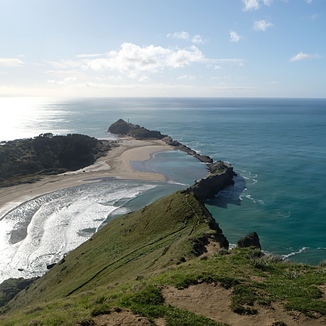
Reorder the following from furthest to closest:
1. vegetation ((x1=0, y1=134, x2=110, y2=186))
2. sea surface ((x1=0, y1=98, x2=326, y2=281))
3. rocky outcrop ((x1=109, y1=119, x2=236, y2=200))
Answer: vegetation ((x1=0, y1=134, x2=110, y2=186))
rocky outcrop ((x1=109, y1=119, x2=236, y2=200))
sea surface ((x1=0, y1=98, x2=326, y2=281))

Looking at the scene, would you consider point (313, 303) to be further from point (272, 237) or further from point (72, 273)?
point (272, 237)

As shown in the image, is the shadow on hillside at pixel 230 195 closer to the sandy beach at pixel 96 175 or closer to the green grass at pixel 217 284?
the sandy beach at pixel 96 175

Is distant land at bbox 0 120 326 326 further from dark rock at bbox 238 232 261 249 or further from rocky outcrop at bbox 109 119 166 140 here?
rocky outcrop at bbox 109 119 166 140

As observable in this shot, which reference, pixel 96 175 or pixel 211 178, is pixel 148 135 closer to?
pixel 96 175

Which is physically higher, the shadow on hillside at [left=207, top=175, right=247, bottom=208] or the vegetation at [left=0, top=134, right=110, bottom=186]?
the vegetation at [left=0, top=134, right=110, bottom=186]

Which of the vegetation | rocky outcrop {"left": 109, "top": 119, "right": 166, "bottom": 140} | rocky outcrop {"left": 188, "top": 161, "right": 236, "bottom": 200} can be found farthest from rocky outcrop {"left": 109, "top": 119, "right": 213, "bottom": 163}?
the vegetation

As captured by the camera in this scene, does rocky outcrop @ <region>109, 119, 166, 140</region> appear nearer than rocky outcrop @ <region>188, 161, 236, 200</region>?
No

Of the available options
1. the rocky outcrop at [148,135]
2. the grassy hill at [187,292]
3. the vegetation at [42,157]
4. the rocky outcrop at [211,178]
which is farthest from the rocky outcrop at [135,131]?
the grassy hill at [187,292]
